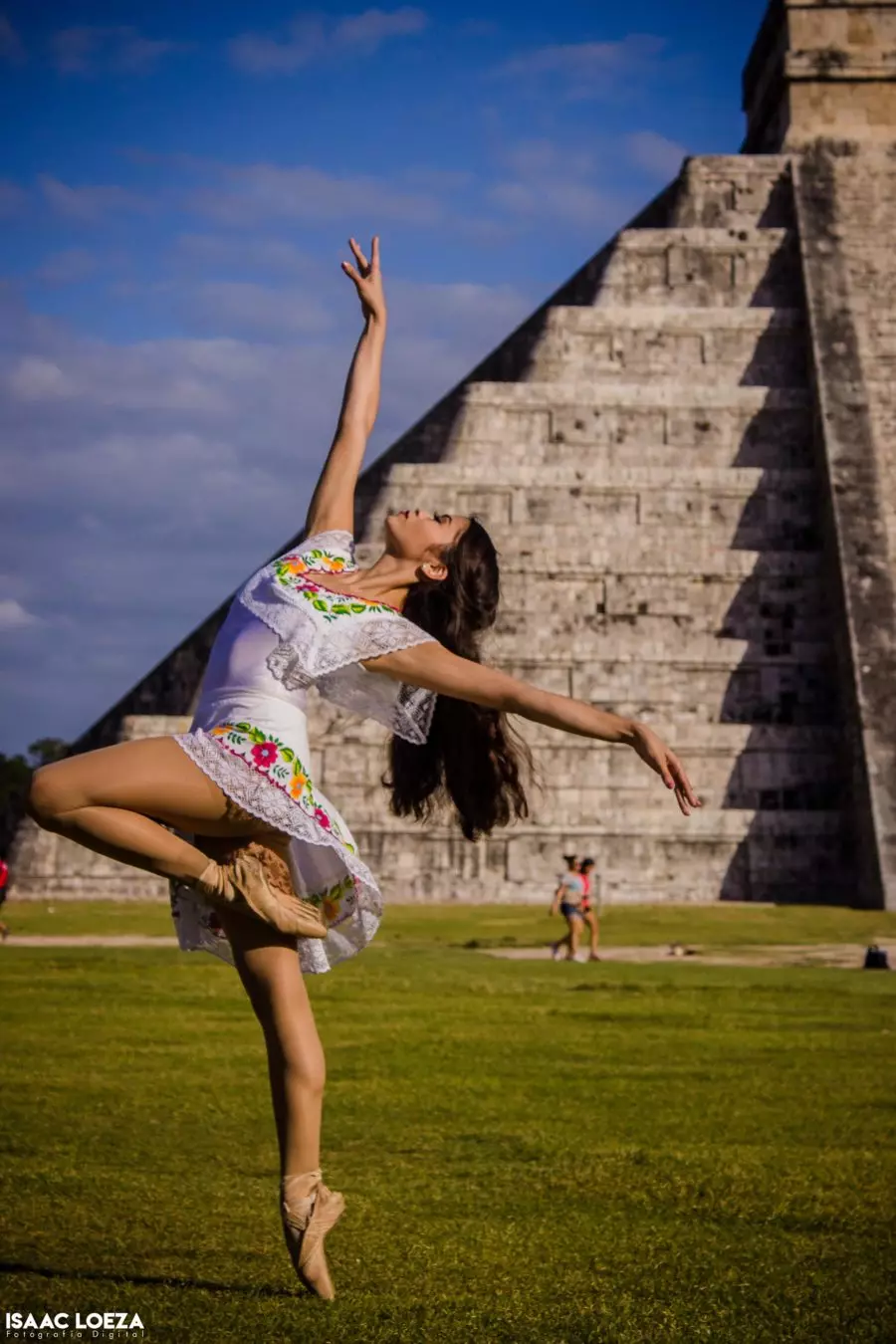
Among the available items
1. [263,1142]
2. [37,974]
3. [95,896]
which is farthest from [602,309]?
[263,1142]

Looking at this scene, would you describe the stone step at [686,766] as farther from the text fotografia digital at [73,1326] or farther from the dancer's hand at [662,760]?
the text fotografia digital at [73,1326]

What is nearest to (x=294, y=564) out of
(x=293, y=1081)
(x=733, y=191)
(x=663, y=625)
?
(x=293, y=1081)

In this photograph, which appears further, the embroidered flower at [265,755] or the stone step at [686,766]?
the stone step at [686,766]

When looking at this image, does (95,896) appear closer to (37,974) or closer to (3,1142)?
(37,974)

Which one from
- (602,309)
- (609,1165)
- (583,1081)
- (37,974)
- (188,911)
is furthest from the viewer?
(602,309)

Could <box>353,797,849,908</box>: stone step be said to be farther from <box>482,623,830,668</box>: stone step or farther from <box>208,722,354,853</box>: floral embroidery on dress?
<box>208,722,354,853</box>: floral embroidery on dress

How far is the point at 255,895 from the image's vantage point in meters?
4.98

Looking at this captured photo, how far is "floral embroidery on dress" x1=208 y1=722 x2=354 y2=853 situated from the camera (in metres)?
5.04

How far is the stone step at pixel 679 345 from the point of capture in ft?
98.8

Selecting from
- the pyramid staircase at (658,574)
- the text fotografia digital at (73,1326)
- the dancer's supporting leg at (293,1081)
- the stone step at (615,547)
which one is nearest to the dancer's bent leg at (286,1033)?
the dancer's supporting leg at (293,1081)

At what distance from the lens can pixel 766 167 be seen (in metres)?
32.8

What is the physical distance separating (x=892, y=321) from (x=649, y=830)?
11212mm

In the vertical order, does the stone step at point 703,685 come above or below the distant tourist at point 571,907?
above

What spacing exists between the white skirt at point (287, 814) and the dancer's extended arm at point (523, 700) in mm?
351
